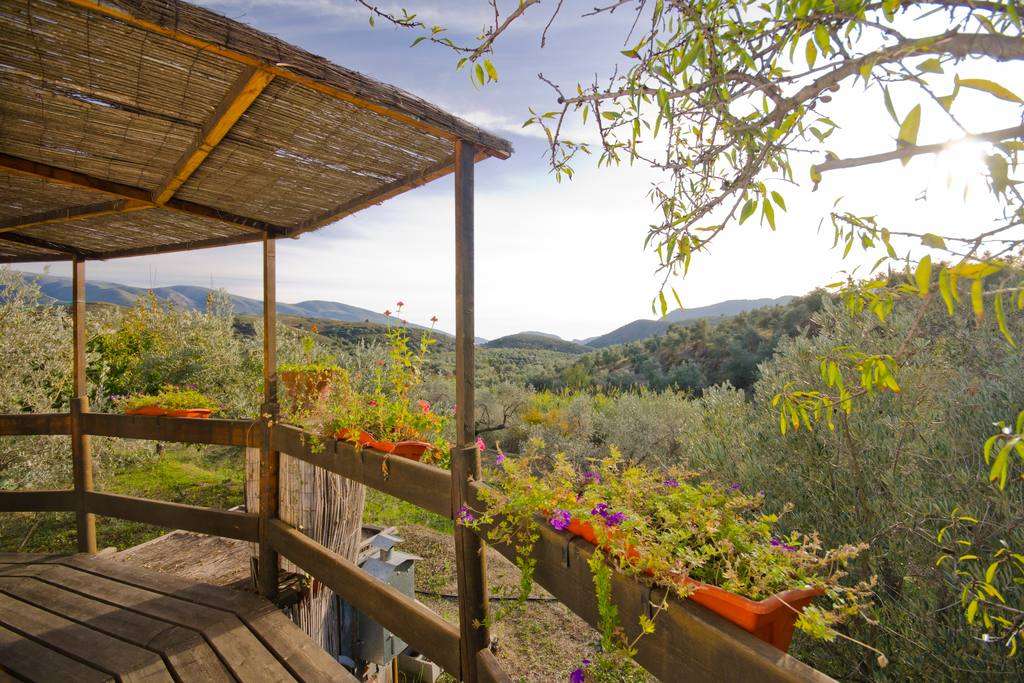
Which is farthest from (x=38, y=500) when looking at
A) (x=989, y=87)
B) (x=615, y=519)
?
(x=989, y=87)

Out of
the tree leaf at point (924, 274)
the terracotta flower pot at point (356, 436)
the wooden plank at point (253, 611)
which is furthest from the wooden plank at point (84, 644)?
the tree leaf at point (924, 274)

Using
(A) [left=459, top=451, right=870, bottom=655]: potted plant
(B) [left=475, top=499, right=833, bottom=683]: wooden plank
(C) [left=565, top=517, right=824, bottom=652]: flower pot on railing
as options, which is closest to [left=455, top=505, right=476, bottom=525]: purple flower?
(A) [left=459, top=451, right=870, bottom=655]: potted plant

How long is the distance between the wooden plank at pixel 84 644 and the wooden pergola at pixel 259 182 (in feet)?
0.43

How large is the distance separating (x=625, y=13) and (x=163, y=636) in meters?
3.23

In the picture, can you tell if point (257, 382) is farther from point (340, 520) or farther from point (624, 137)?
point (624, 137)

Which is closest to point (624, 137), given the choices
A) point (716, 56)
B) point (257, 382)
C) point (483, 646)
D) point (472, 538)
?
point (716, 56)

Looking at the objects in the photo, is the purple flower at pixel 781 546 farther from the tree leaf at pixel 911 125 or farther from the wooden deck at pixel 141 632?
the wooden deck at pixel 141 632

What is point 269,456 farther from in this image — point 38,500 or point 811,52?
point 811,52

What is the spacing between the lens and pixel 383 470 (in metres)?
2.33

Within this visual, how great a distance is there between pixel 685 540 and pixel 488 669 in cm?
95

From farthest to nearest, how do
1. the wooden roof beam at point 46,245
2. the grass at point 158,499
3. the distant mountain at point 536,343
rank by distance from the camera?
1. the distant mountain at point 536,343
2. the grass at point 158,499
3. the wooden roof beam at point 46,245

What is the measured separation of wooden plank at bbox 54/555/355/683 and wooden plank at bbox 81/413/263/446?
2.64ft

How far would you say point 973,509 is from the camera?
3.05 meters

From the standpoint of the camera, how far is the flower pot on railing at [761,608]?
44.5 inches
